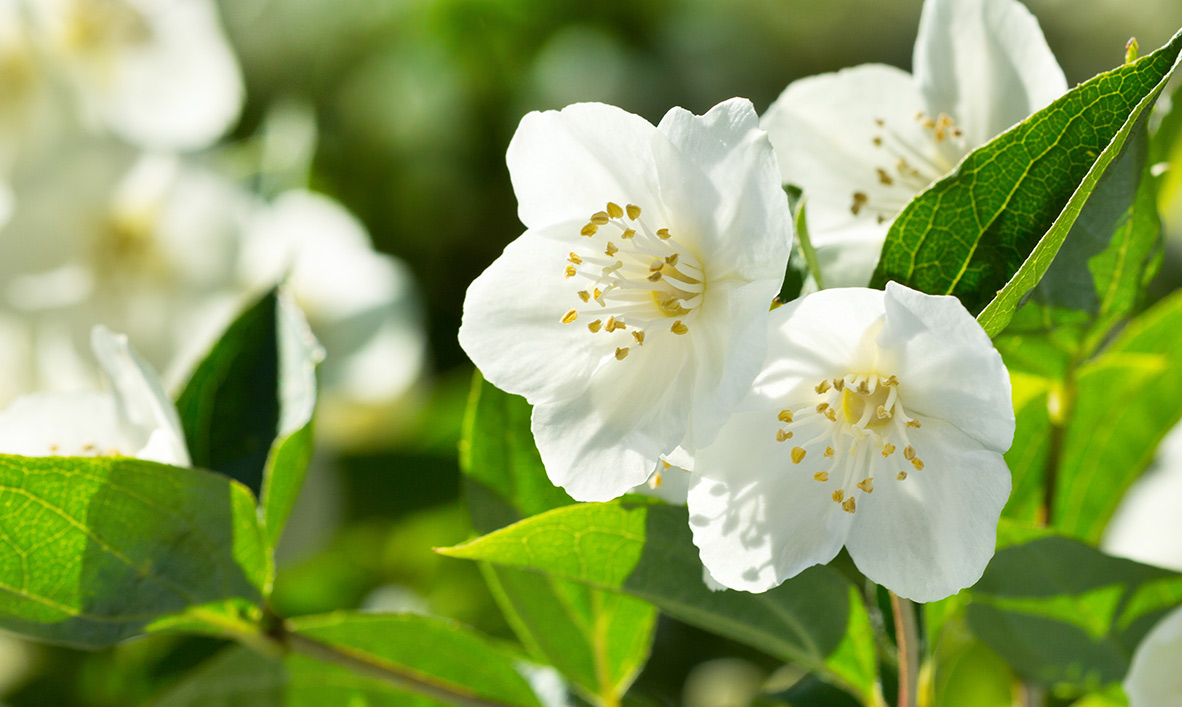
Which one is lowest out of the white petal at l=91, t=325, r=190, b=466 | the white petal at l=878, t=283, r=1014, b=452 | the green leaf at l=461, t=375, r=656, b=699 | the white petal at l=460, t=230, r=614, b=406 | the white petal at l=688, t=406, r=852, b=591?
the green leaf at l=461, t=375, r=656, b=699

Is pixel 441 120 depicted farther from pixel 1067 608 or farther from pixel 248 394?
pixel 1067 608

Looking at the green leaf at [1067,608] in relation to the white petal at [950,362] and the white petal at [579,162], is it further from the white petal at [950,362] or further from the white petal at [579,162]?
the white petal at [579,162]

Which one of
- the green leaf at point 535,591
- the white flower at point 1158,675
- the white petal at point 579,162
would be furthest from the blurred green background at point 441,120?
the white petal at point 579,162

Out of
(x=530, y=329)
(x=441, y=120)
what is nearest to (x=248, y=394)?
(x=530, y=329)

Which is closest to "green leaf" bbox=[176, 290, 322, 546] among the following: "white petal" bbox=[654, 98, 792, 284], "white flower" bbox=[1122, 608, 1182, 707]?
"white petal" bbox=[654, 98, 792, 284]

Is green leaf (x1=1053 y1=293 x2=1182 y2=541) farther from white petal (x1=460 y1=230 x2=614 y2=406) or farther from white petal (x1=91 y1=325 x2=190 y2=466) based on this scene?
white petal (x1=91 y1=325 x2=190 y2=466)

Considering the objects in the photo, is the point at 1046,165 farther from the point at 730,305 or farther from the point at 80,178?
the point at 80,178
